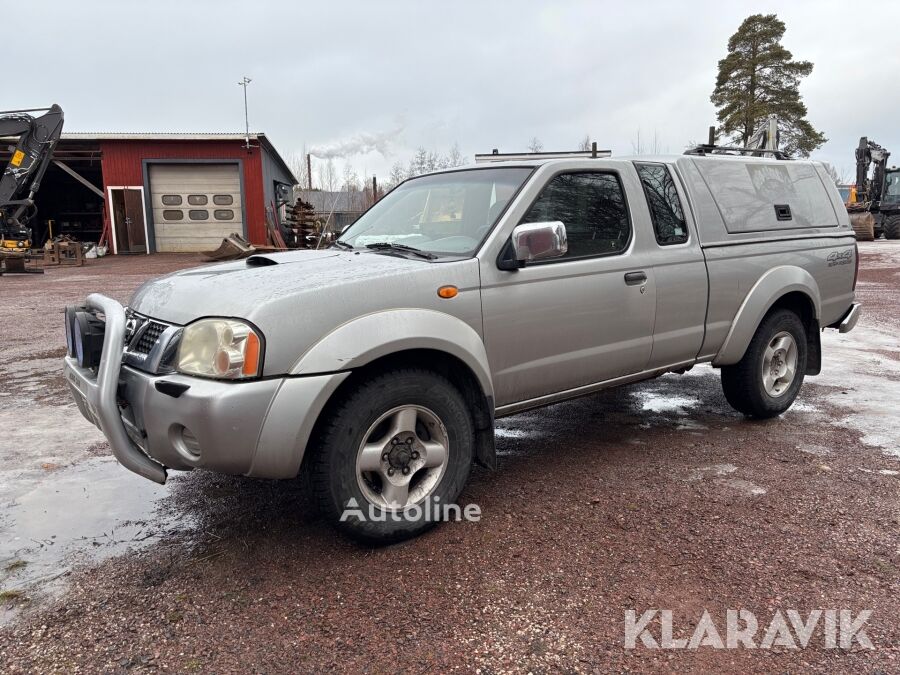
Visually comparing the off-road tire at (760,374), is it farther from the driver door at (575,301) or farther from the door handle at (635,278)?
the door handle at (635,278)

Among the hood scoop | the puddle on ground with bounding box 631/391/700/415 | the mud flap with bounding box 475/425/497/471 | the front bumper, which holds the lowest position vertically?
the puddle on ground with bounding box 631/391/700/415

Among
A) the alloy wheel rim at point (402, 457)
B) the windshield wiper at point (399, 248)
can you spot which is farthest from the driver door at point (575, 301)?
the alloy wheel rim at point (402, 457)

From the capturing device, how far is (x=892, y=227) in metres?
28.2

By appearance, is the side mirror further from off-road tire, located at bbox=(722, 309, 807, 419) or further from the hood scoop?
off-road tire, located at bbox=(722, 309, 807, 419)

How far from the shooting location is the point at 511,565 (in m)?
2.87

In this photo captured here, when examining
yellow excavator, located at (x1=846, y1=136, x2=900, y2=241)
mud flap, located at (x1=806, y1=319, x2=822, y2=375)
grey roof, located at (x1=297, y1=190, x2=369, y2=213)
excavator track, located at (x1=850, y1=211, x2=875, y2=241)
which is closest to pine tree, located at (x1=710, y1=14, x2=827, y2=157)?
yellow excavator, located at (x1=846, y1=136, x2=900, y2=241)

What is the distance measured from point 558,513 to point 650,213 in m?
1.93

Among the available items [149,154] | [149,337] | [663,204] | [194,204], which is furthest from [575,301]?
[149,154]

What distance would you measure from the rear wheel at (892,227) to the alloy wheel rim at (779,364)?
2875cm

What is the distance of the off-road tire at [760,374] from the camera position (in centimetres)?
462

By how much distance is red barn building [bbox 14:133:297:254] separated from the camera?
24.3 metres

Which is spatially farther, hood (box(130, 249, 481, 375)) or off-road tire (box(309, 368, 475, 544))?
off-road tire (box(309, 368, 475, 544))

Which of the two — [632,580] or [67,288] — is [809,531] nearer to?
[632,580]

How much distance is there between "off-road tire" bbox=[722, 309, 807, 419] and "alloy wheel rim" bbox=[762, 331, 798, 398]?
0.03 m
